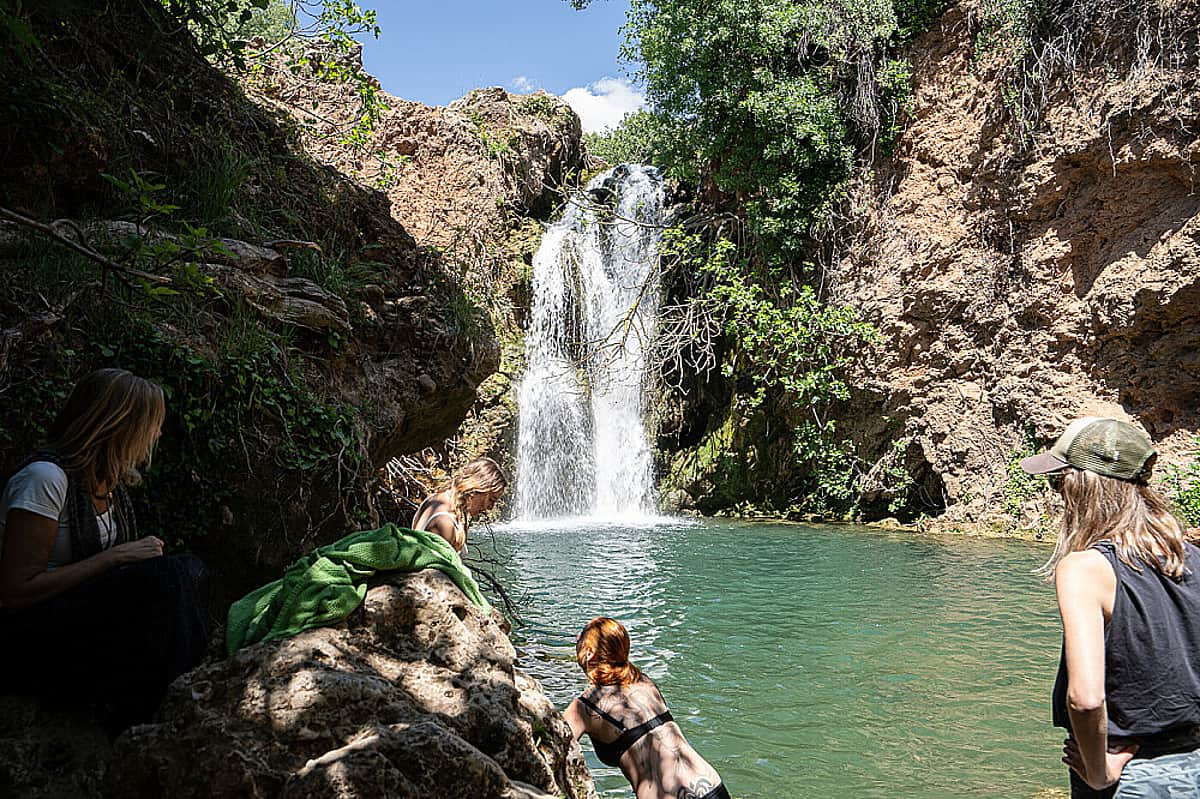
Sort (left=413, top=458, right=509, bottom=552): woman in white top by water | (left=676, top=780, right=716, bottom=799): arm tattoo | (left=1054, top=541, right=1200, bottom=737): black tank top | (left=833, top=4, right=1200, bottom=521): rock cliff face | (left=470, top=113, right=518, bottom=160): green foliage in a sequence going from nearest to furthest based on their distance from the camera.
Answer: (left=1054, top=541, right=1200, bottom=737): black tank top
(left=676, top=780, right=716, bottom=799): arm tattoo
(left=413, top=458, right=509, bottom=552): woman in white top by water
(left=833, top=4, right=1200, bottom=521): rock cliff face
(left=470, top=113, right=518, bottom=160): green foliage

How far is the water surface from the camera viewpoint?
438 cm

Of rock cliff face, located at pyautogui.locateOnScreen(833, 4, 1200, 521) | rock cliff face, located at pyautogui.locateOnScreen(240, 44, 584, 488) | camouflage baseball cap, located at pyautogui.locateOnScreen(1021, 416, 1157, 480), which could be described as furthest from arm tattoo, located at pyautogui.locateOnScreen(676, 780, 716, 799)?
rock cliff face, located at pyautogui.locateOnScreen(240, 44, 584, 488)

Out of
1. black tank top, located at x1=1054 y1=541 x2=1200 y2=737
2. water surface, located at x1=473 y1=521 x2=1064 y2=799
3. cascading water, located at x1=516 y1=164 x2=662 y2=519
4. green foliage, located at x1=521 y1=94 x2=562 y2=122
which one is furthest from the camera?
green foliage, located at x1=521 y1=94 x2=562 y2=122

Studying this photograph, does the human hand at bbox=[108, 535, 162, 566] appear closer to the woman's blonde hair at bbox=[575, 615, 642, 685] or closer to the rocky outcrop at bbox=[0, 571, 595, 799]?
the rocky outcrop at bbox=[0, 571, 595, 799]

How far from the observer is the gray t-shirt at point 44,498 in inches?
100

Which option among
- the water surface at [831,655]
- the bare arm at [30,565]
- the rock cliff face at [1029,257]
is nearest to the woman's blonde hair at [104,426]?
the bare arm at [30,565]

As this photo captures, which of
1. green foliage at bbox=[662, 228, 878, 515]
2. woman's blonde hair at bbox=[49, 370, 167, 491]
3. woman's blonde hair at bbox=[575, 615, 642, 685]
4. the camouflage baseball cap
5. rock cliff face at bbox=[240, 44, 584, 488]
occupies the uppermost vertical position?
rock cliff face at bbox=[240, 44, 584, 488]

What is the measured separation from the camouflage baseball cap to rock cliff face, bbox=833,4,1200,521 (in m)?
11.6

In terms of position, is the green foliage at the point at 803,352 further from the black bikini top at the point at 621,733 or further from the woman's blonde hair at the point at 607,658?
the black bikini top at the point at 621,733

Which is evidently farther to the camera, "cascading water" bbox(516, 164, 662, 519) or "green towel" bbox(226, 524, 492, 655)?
"cascading water" bbox(516, 164, 662, 519)

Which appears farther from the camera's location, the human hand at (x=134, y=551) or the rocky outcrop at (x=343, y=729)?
the human hand at (x=134, y=551)

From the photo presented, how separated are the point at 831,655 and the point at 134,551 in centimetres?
522

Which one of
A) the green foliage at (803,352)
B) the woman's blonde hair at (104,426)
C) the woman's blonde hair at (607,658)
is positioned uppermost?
the green foliage at (803,352)

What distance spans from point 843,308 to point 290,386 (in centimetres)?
1215
